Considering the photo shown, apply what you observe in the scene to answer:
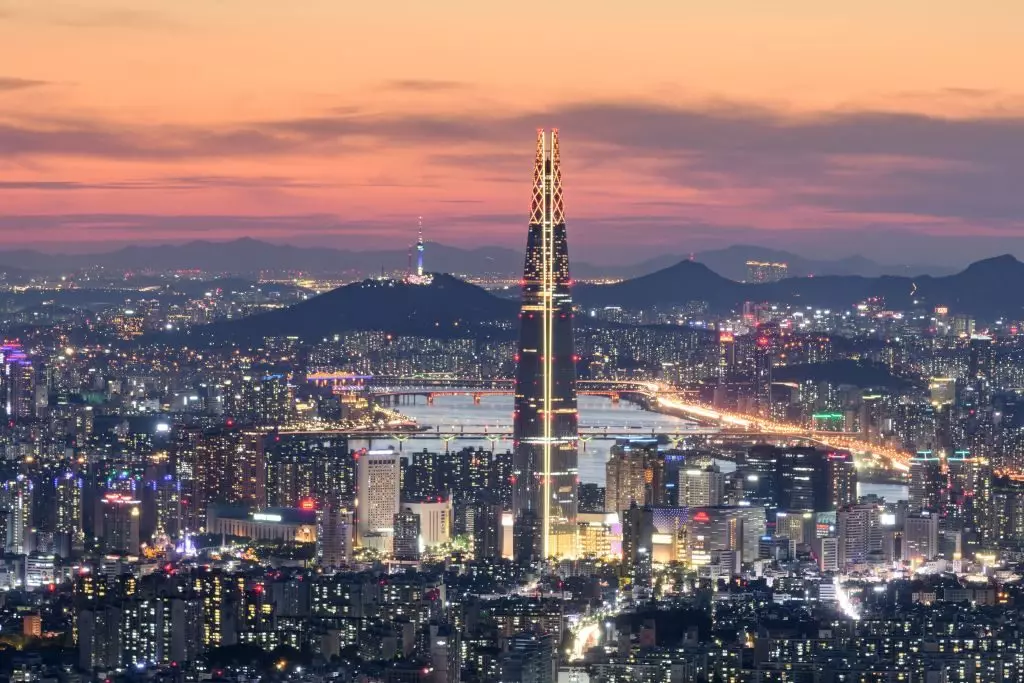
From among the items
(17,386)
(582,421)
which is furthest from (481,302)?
(17,386)

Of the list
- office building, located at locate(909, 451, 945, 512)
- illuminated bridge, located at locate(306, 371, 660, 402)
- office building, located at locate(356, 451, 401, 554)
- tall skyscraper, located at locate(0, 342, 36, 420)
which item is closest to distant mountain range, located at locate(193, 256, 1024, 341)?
illuminated bridge, located at locate(306, 371, 660, 402)

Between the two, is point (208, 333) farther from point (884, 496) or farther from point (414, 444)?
point (884, 496)

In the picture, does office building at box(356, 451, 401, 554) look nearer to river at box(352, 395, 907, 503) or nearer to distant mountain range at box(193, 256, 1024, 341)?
river at box(352, 395, 907, 503)

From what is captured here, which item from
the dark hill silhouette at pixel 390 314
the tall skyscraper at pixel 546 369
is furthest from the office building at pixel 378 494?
the dark hill silhouette at pixel 390 314

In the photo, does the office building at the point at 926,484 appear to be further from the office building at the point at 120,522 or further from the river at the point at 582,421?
the office building at the point at 120,522

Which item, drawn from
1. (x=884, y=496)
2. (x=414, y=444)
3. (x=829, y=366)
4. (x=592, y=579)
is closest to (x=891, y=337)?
(x=829, y=366)
